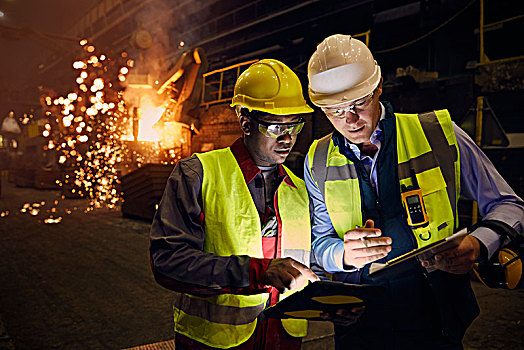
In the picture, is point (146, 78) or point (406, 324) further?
point (146, 78)

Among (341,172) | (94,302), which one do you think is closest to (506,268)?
(341,172)

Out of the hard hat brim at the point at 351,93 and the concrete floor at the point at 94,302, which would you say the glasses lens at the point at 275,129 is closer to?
the hard hat brim at the point at 351,93

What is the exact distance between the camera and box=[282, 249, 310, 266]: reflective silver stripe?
1772 mm

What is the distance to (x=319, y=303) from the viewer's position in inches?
56.0

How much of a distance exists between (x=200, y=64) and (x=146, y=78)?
5.99 meters

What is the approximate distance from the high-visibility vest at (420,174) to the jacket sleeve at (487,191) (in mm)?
72

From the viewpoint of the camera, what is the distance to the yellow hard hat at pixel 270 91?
A: 1.86 meters

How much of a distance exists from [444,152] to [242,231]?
1.06 meters

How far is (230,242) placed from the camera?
5.41ft

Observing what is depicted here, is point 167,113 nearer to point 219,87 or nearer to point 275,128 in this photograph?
point 219,87

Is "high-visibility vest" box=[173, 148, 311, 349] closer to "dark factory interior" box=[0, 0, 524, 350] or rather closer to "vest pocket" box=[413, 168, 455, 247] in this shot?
"vest pocket" box=[413, 168, 455, 247]

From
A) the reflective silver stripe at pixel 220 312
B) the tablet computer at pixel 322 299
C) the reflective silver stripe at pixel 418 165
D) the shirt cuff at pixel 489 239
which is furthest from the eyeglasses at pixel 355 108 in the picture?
the reflective silver stripe at pixel 220 312

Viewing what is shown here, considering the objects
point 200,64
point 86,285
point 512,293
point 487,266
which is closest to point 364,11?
point 200,64

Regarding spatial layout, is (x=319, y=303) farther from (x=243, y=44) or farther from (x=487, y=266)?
(x=243, y=44)
